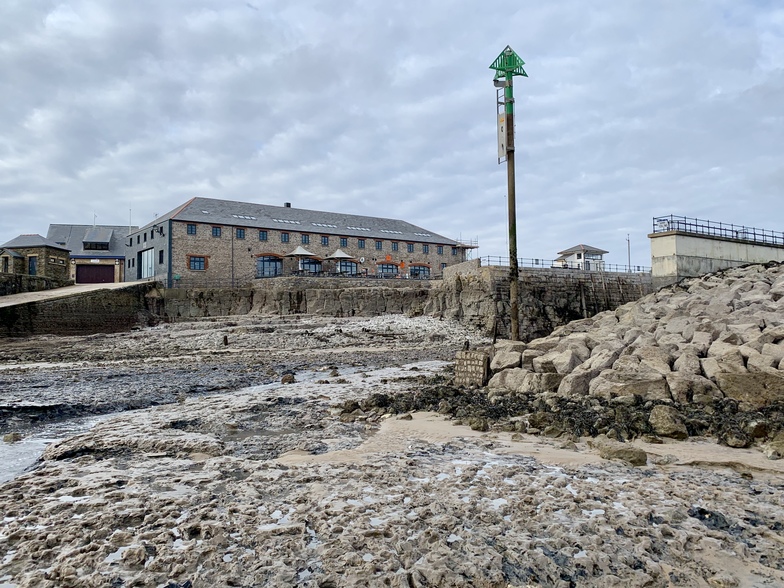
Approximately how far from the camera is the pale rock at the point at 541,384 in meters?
10.7

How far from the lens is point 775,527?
13.9 feet

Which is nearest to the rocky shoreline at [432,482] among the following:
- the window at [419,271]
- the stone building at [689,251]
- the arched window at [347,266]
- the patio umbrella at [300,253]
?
the stone building at [689,251]

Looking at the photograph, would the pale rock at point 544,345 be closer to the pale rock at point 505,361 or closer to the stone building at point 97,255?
the pale rock at point 505,361

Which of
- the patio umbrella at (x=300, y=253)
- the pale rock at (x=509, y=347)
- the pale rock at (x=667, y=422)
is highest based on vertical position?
the patio umbrella at (x=300, y=253)

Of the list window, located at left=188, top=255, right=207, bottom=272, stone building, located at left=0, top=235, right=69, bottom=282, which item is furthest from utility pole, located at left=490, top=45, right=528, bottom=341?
stone building, located at left=0, top=235, right=69, bottom=282

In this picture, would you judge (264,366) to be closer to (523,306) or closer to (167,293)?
(523,306)

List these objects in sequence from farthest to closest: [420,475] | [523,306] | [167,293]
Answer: [167,293]
[523,306]
[420,475]

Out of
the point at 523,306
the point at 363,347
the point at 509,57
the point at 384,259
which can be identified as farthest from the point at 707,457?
the point at 384,259

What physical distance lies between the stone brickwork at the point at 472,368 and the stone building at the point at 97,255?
50054mm

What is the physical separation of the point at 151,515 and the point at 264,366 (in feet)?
45.9

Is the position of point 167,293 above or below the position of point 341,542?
above

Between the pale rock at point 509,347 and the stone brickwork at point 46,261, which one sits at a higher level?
the stone brickwork at point 46,261

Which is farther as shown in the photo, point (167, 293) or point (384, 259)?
point (384, 259)

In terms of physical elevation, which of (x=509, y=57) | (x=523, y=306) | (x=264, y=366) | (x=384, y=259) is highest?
(x=509, y=57)
